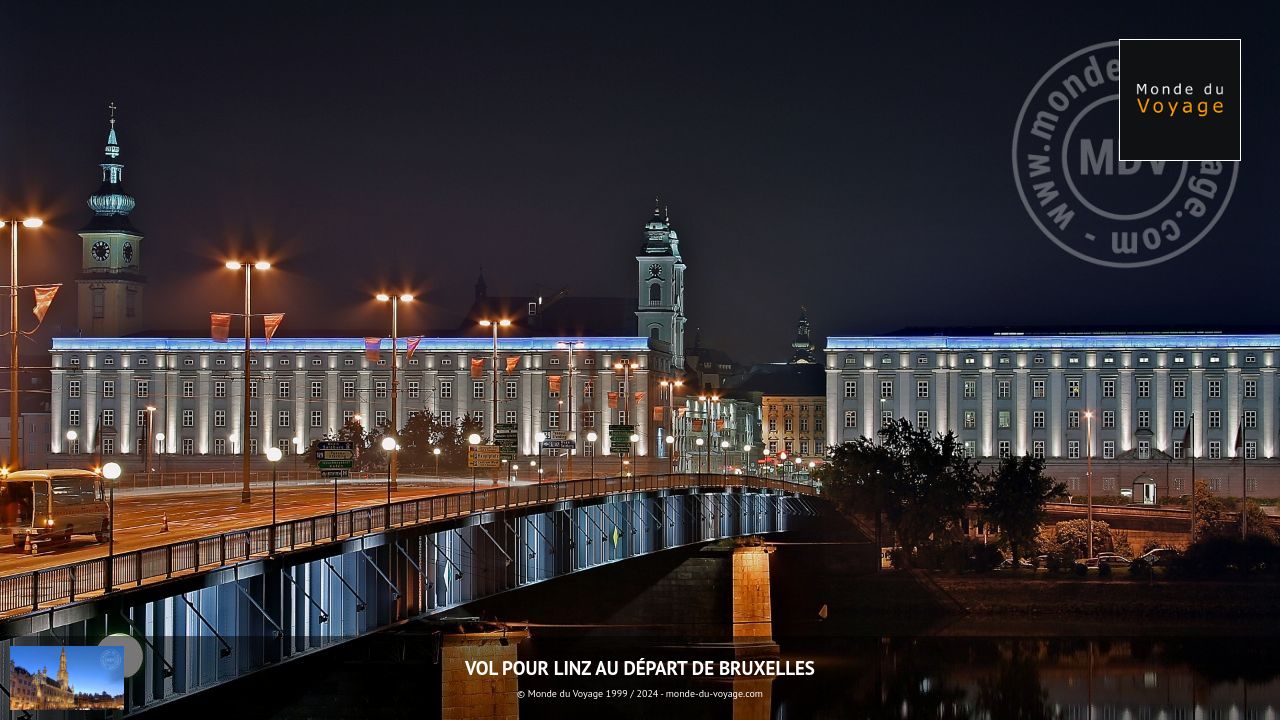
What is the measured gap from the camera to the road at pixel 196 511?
146 feet

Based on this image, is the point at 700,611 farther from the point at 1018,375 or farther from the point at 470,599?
the point at 1018,375

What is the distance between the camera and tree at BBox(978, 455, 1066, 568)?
126 meters

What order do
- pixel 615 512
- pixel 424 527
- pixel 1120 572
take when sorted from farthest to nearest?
1. pixel 1120 572
2. pixel 615 512
3. pixel 424 527

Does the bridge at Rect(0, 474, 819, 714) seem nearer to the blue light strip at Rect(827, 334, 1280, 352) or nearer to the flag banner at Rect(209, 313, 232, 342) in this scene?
the flag banner at Rect(209, 313, 232, 342)

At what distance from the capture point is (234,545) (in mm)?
41188

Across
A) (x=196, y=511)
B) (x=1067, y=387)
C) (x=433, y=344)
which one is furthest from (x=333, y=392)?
(x=196, y=511)

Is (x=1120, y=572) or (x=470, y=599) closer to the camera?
(x=470, y=599)

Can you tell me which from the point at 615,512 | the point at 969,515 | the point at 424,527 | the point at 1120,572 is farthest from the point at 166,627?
the point at 969,515

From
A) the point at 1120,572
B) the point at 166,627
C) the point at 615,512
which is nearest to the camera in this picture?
the point at 166,627

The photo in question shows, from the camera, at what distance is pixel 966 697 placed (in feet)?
285

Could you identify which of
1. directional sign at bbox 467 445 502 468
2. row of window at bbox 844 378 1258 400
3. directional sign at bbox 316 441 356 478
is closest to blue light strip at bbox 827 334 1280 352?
row of window at bbox 844 378 1258 400

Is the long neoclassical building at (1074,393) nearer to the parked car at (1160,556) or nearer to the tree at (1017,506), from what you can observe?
the tree at (1017,506)

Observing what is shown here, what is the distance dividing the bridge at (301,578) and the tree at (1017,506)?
5686cm

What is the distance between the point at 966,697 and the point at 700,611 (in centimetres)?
1909
